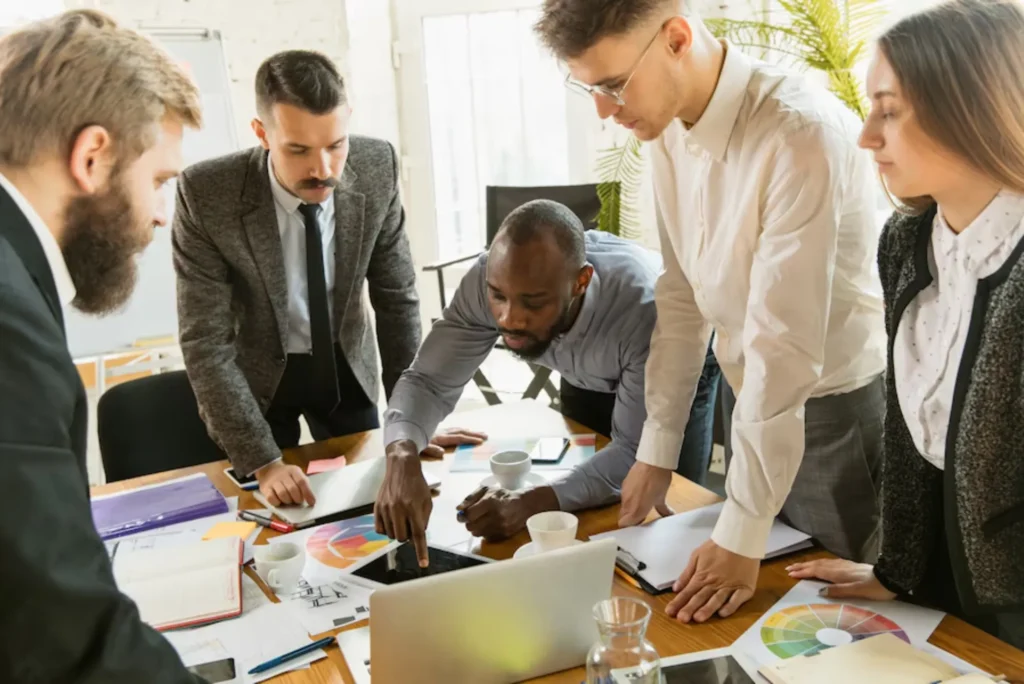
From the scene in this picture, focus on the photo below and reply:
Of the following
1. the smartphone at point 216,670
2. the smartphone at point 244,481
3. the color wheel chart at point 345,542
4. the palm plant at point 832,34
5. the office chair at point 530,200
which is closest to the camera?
the smartphone at point 216,670

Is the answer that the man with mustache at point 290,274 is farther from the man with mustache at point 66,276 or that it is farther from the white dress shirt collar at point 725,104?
the white dress shirt collar at point 725,104

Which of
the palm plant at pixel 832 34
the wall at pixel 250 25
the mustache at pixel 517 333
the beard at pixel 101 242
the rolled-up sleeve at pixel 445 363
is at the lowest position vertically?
the rolled-up sleeve at pixel 445 363

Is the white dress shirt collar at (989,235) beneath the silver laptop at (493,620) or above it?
above

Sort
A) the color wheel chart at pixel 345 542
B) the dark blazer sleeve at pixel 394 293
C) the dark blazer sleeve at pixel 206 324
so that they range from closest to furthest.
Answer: the color wheel chart at pixel 345 542, the dark blazer sleeve at pixel 206 324, the dark blazer sleeve at pixel 394 293

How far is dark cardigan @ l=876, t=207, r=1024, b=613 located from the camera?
3.63ft

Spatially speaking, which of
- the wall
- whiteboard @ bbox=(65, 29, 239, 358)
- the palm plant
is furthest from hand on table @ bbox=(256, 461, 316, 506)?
the wall

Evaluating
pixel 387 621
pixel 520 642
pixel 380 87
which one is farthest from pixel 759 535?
pixel 380 87

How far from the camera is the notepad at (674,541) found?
51.2 inches

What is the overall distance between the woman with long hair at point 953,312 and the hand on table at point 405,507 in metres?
0.62

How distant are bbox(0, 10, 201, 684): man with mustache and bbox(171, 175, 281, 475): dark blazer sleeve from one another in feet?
2.53

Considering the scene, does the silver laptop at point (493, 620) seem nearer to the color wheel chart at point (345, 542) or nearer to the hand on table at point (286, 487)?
the color wheel chart at point (345, 542)

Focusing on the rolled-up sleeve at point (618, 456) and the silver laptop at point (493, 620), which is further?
the rolled-up sleeve at point (618, 456)

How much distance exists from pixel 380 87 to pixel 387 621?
3.28 metres

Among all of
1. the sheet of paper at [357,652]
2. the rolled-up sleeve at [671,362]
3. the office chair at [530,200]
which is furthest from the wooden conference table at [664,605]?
the office chair at [530,200]
